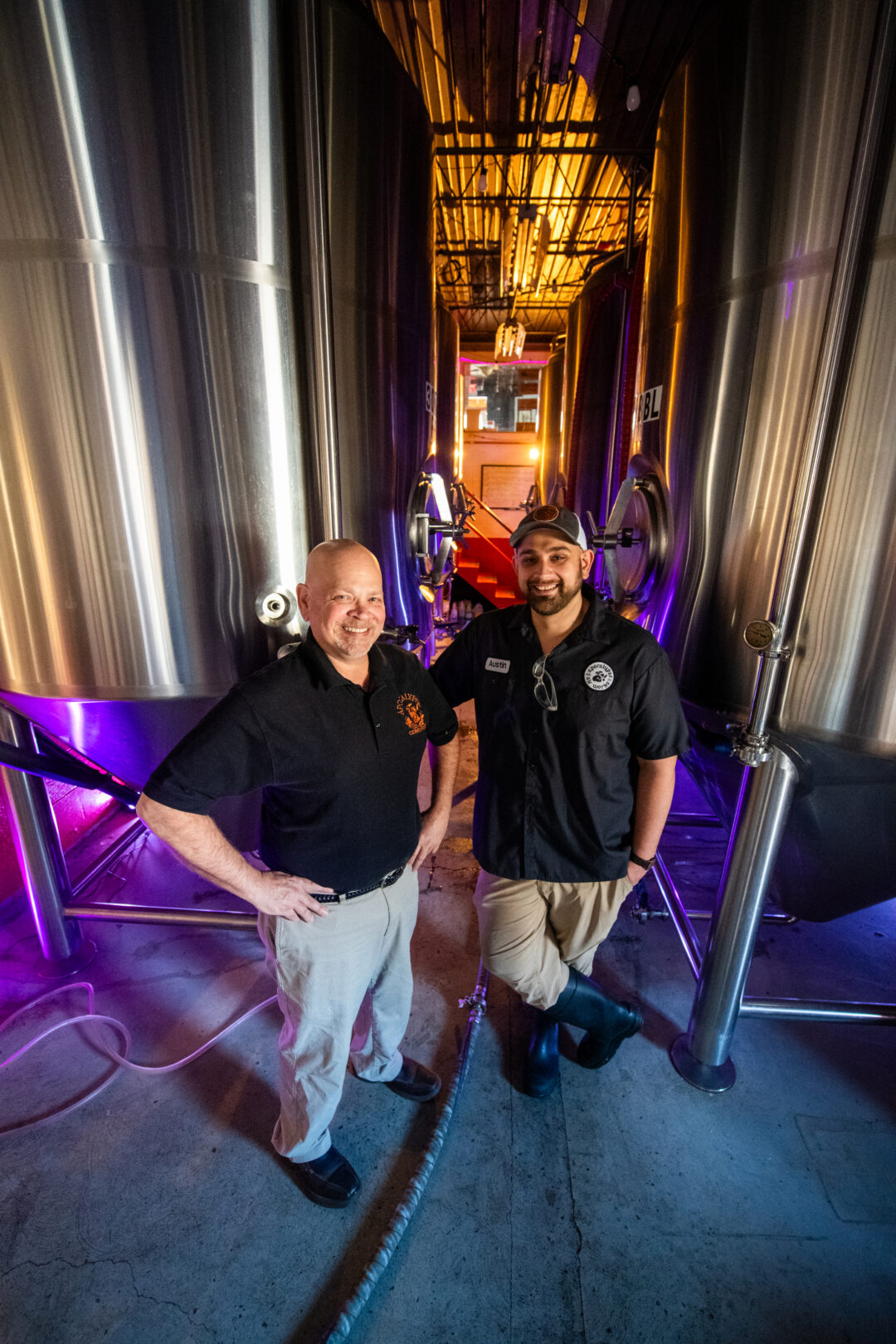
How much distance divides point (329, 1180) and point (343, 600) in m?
1.79

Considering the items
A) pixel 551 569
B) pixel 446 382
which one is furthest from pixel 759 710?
pixel 446 382

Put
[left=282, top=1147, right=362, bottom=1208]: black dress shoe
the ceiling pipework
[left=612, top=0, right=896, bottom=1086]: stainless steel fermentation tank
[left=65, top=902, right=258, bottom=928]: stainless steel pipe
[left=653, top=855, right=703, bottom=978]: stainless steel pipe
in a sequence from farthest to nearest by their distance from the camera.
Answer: the ceiling pipework, [left=65, top=902, right=258, bottom=928]: stainless steel pipe, [left=653, top=855, right=703, bottom=978]: stainless steel pipe, [left=282, top=1147, right=362, bottom=1208]: black dress shoe, [left=612, top=0, right=896, bottom=1086]: stainless steel fermentation tank

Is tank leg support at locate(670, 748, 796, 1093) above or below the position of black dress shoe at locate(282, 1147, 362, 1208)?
above

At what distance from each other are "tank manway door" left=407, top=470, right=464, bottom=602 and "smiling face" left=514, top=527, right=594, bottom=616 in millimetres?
985

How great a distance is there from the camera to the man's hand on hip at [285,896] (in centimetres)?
158

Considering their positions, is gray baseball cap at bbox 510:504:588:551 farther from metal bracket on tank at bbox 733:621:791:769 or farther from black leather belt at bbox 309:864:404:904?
black leather belt at bbox 309:864:404:904

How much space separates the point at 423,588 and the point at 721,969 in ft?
7.13

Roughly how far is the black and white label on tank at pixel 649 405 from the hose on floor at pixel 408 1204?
2511mm

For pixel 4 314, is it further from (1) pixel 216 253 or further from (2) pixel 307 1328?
(2) pixel 307 1328

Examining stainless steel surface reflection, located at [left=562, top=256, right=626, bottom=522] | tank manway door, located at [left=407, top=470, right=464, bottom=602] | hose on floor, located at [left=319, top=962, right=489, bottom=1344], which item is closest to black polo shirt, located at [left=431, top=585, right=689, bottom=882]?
hose on floor, located at [left=319, top=962, right=489, bottom=1344]

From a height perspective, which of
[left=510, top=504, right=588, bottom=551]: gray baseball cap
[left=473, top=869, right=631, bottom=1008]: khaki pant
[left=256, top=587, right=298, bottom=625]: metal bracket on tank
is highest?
[left=510, top=504, right=588, bottom=551]: gray baseball cap

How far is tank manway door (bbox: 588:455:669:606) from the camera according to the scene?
2242 mm

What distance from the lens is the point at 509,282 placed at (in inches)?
282

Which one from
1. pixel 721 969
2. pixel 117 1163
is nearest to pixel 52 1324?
pixel 117 1163
